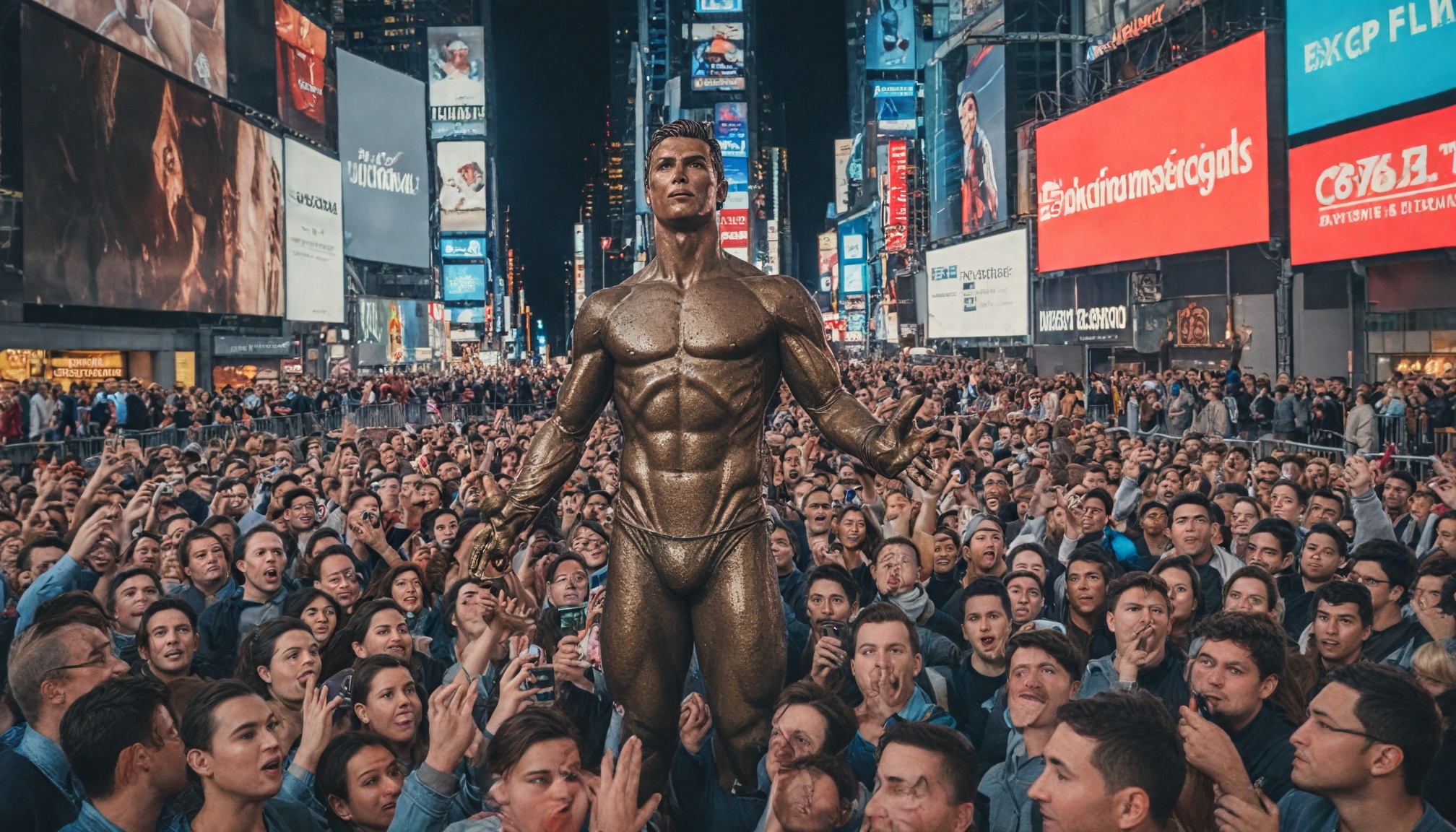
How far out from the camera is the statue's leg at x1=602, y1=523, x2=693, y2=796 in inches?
197

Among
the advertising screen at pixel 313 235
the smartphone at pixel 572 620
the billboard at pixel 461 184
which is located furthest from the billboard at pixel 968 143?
the smartphone at pixel 572 620

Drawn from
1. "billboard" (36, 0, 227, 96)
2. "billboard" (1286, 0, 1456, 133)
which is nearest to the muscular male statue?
"billboard" (1286, 0, 1456, 133)

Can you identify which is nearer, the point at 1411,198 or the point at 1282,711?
the point at 1282,711

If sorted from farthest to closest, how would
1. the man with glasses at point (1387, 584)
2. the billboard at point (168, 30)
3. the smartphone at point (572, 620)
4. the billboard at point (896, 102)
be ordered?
the billboard at point (896, 102), the billboard at point (168, 30), the smartphone at point (572, 620), the man with glasses at point (1387, 584)

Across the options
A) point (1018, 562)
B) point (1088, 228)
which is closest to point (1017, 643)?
point (1018, 562)

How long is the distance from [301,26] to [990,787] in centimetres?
5363

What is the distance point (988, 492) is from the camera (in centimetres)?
1153

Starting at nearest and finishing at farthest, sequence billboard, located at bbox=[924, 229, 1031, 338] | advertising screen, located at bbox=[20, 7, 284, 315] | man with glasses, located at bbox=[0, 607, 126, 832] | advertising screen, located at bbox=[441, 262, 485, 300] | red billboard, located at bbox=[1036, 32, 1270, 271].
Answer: man with glasses, located at bbox=[0, 607, 126, 832] < red billboard, located at bbox=[1036, 32, 1270, 271] < advertising screen, located at bbox=[20, 7, 284, 315] < billboard, located at bbox=[924, 229, 1031, 338] < advertising screen, located at bbox=[441, 262, 485, 300]

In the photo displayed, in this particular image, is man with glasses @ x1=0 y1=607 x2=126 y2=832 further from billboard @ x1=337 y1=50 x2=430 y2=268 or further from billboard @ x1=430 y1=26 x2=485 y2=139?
Result: billboard @ x1=430 y1=26 x2=485 y2=139

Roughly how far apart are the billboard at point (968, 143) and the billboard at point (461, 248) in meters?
43.0

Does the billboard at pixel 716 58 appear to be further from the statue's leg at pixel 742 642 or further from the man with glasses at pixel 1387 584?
the statue's leg at pixel 742 642

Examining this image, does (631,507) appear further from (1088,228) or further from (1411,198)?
(1088,228)

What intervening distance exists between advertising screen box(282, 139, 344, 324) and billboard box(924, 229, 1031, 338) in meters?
23.1

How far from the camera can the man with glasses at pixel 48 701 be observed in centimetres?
459
